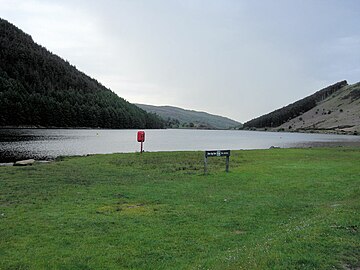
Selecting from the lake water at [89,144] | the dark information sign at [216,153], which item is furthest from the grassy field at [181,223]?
the lake water at [89,144]

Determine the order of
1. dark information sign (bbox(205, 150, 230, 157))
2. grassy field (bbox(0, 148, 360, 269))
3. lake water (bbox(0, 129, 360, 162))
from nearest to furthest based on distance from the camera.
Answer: grassy field (bbox(0, 148, 360, 269)) < dark information sign (bbox(205, 150, 230, 157)) < lake water (bbox(0, 129, 360, 162))

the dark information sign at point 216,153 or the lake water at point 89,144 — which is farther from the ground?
the dark information sign at point 216,153

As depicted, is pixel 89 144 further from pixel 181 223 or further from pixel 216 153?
pixel 181 223

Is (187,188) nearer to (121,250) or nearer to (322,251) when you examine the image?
(121,250)

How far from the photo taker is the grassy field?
840 cm

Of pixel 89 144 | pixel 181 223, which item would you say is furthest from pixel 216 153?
pixel 89 144

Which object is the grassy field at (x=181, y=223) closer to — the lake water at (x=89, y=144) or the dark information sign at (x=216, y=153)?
the dark information sign at (x=216, y=153)

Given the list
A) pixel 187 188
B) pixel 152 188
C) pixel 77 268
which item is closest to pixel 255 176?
pixel 187 188

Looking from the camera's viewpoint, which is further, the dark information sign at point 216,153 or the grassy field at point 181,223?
the dark information sign at point 216,153

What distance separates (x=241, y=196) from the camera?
16766 mm

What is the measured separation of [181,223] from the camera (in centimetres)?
1200

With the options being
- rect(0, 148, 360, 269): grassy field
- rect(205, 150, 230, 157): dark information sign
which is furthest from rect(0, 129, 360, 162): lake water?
rect(0, 148, 360, 269): grassy field

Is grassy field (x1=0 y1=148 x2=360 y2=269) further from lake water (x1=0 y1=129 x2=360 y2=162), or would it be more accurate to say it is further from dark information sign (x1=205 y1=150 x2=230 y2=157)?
lake water (x1=0 y1=129 x2=360 y2=162)

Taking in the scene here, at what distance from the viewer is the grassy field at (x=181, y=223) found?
8398mm
